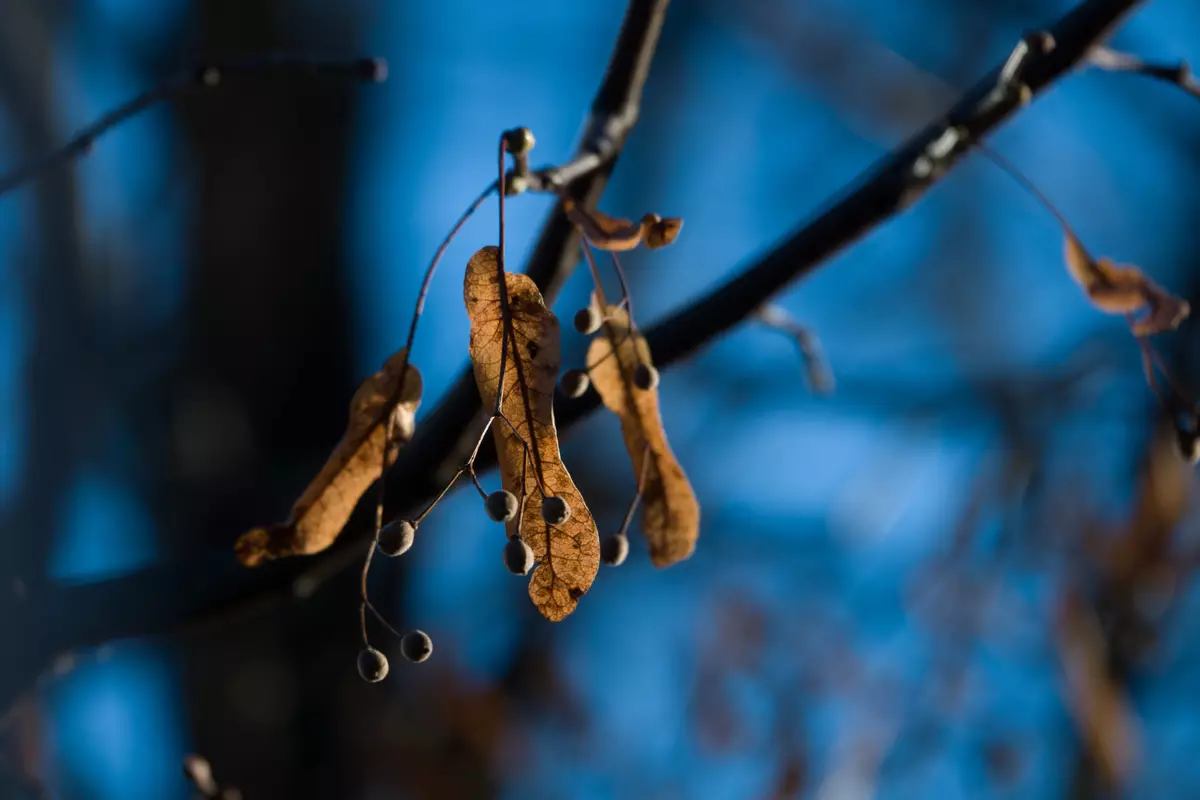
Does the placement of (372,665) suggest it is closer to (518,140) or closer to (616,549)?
(616,549)

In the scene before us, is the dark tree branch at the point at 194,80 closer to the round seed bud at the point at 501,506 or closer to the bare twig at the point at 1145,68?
the round seed bud at the point at 501,506

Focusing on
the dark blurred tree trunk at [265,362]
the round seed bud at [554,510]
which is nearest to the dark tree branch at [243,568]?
the round seed bud at [554,510]

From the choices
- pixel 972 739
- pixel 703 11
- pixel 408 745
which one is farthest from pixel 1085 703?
pixel 703 11

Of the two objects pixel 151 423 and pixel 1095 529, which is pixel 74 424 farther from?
pixel 1095 529

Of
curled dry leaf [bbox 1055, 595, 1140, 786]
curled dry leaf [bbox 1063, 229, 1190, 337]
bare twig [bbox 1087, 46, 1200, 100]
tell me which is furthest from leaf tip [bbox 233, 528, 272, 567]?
curled dry leaf [bbox 1055, 595, 1140, 786]

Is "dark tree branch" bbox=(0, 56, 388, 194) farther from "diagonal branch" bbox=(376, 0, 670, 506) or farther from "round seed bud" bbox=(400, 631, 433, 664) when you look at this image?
"round seed bud" bbox=(400, 631, 433, 664)

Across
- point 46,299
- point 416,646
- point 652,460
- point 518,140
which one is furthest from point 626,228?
point 46,299
